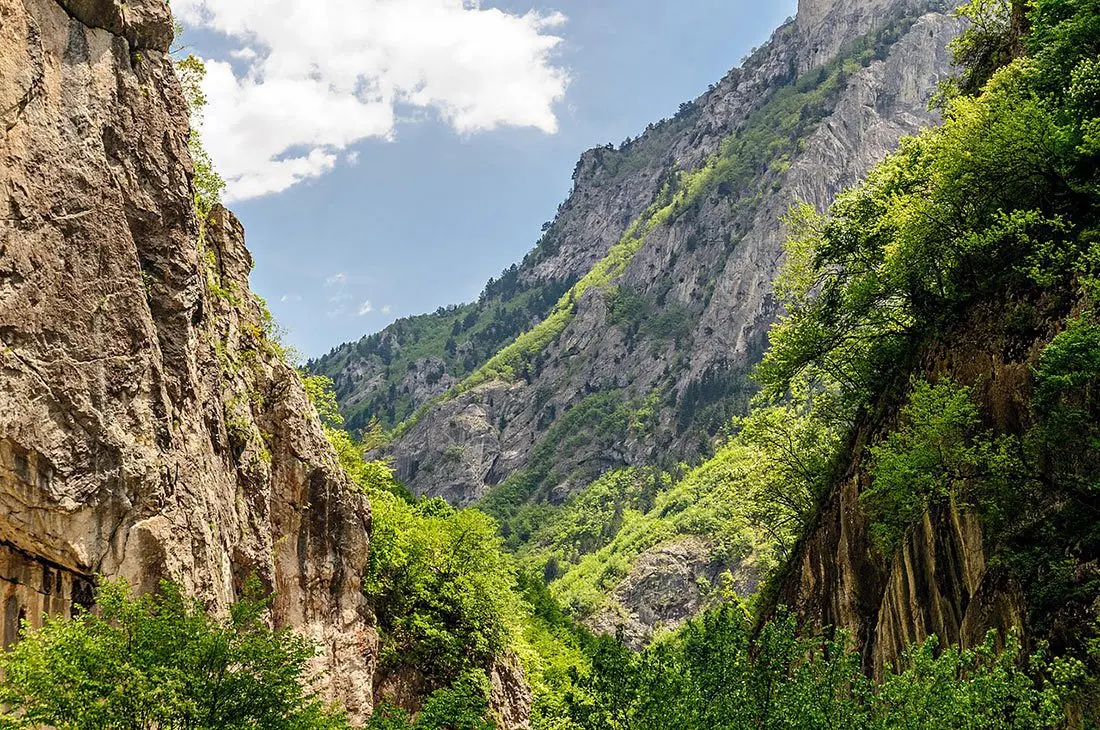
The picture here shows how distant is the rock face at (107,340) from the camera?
64.4 feet

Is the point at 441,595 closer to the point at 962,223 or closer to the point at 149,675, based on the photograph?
the point at 149,675

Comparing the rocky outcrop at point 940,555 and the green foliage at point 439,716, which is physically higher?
the rocky outcrop at point 940,555

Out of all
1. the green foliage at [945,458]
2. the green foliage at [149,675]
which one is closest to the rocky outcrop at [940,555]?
the green foliage at [945,458]

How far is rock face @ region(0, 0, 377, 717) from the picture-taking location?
19.6 meters

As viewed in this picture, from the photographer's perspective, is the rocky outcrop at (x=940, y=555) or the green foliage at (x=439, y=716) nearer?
the rocky outcrop at (x=940, y=555)

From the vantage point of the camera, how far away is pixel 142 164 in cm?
2417

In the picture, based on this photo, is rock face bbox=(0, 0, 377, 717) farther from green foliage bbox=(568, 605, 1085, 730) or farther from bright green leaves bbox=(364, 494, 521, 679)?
green foliage bbox=(568, 605, 1085, 730)

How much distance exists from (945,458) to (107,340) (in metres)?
23.3

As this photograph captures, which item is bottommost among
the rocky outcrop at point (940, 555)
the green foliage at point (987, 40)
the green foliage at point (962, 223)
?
the rocky outcrop at point (940, 555)

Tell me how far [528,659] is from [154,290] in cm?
3577

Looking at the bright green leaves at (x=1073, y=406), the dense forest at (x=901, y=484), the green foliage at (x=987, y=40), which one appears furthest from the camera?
the green foliage at (x=987, y=40)

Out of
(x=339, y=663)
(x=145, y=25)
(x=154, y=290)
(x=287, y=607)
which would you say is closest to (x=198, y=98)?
(x=145, y=25)

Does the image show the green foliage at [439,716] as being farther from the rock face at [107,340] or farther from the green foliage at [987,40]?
the green foliage at [987,40]

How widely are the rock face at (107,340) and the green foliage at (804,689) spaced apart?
43.1 ft
